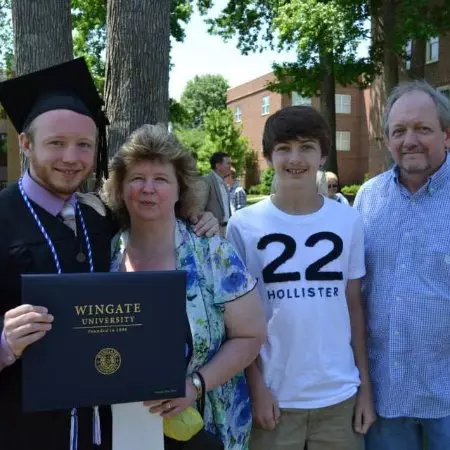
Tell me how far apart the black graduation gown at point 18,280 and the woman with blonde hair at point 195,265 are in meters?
0.34

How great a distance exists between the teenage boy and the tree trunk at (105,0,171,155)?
1.94 metres

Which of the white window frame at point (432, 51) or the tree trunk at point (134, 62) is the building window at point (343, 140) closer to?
the white window frame at point (432, 51)

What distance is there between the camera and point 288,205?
251 cm

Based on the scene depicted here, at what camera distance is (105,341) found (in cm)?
174

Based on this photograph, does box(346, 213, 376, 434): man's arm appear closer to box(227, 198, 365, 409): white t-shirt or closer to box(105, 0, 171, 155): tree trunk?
box(227, 198, 365, 409): white t-shirt

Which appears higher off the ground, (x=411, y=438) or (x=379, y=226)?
(x=379, y=226)

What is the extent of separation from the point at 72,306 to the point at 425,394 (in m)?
1.65

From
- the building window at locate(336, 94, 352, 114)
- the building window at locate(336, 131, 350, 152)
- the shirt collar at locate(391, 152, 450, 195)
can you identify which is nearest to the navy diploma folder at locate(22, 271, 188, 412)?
the shirt collar at locate(391, 152, 450, 195)

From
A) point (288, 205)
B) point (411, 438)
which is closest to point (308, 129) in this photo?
point (288, 205)

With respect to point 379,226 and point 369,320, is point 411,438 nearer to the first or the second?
point 369,320

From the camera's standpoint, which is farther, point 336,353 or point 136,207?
point 336,353

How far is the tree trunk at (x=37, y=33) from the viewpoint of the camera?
4.42m

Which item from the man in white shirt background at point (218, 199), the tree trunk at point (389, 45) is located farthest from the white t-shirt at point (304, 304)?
the tree trunk at point (389, 45)

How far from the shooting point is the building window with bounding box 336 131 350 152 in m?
37.5
